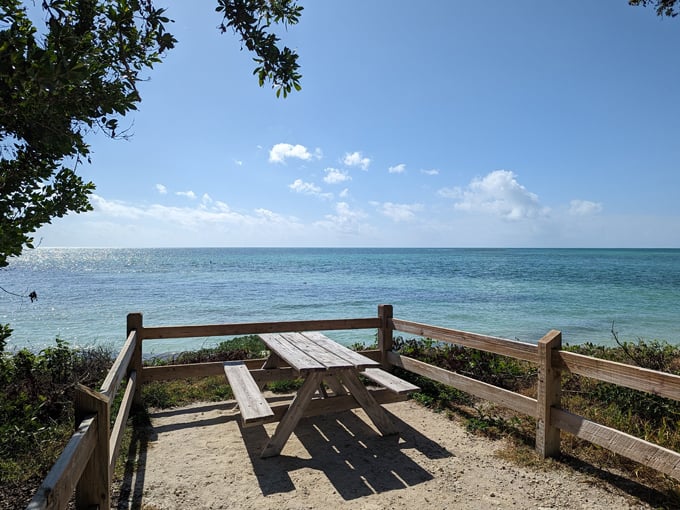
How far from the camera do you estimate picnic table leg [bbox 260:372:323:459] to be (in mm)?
4164

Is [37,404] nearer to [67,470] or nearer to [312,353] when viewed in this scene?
[312,353]

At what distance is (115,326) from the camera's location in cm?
1647

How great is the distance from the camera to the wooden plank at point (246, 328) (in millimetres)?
5562

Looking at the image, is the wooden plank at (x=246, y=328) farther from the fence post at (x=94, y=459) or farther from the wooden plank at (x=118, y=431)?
the fence post at (x=94, y=459)

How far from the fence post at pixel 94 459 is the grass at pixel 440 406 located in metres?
0.49

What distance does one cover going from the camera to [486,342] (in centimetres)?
475

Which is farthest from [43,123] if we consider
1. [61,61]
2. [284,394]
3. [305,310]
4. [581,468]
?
[305,310]

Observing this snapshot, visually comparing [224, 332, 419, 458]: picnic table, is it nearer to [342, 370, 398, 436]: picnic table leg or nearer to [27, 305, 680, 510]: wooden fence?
[342, 370, 398, 436]: picnic table leg

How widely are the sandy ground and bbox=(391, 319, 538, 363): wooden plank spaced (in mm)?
994

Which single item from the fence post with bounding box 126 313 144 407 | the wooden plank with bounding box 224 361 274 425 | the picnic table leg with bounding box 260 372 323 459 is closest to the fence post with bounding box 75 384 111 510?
the wooden plank with bounding box 224 361 274 425

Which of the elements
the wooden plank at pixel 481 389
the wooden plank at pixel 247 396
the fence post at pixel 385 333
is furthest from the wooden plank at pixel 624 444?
the fence post at pixel 385 333

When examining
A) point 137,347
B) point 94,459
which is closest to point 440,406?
point 137,347

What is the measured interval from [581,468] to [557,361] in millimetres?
978

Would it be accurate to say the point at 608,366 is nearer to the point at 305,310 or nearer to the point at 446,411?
the point at 446,411
